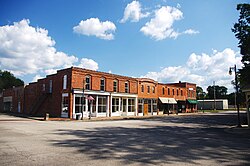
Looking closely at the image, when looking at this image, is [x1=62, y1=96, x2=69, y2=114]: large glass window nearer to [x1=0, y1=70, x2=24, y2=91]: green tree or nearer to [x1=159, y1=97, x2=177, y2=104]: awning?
[x1=159, y1=97, x2=177, y2=104]: awning

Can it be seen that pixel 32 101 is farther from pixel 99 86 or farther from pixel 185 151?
pixel 185 151

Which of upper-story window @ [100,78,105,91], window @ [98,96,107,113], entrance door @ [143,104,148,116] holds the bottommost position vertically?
entrance door @ [143,104,148,116]

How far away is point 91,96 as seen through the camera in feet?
113

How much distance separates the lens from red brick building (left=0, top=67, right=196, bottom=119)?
3241 centimetres

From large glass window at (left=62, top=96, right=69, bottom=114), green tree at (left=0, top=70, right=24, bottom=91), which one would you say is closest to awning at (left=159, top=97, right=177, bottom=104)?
large glass window at (left=62, top=96, right=69, bottom=114)

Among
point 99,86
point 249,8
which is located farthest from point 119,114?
point 249,8

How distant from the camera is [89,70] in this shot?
1348 inches

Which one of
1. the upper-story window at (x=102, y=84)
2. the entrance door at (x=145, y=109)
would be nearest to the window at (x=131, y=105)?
the entrance door at (x=145, y=109)

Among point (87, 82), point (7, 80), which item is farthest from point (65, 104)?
point (7, 80)

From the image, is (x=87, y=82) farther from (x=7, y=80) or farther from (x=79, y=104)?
(x=7, y=80)

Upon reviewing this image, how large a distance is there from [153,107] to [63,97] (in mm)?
21725

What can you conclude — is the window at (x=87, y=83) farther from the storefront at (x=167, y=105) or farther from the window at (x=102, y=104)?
the storefront at (x=167, y=105)

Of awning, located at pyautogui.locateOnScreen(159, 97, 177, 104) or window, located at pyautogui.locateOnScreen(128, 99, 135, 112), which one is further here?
awning, located at pyautogui.locateOnScreen(159, 97, 177, 104)

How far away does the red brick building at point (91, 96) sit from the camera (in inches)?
1276
